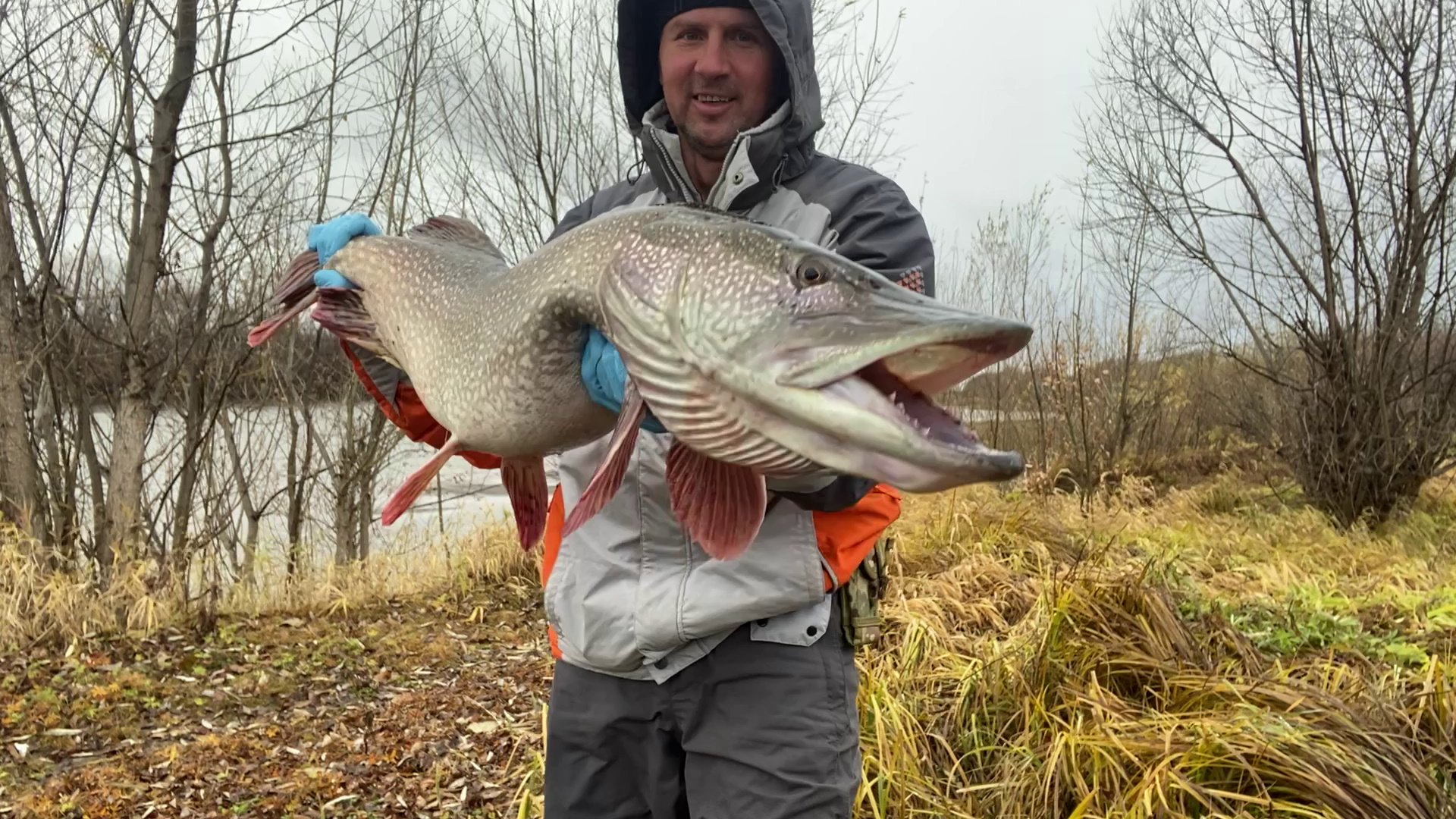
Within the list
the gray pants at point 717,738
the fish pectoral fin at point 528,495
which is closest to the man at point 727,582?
the gray pants at point 717,738

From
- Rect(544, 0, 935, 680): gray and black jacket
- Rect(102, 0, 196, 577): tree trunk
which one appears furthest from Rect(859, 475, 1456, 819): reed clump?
Rect(102, 0, 196, 577): tree trunk

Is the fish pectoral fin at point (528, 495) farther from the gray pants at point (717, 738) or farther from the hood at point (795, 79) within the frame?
the hood at point (795, 79)

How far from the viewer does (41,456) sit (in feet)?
21.0

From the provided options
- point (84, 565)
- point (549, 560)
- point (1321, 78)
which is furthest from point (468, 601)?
point (1321, 78)

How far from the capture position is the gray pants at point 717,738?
5.43 ft

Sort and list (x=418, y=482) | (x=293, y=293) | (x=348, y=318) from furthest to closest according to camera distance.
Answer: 1. (x=293, y=293)
2. (x=348, y=318)
3. (x=418, y=482)

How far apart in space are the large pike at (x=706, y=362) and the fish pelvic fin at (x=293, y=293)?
0.59 meters

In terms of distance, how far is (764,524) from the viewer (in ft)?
5.50

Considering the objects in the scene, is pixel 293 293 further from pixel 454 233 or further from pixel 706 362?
pixel 706 362

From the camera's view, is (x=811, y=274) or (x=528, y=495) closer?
(x=811, y=274)

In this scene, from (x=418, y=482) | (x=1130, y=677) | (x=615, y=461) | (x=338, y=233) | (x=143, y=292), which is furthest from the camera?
A: (x=143, y=292)

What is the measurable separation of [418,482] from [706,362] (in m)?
0.77

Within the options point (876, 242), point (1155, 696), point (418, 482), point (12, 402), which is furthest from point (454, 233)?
point (12, 402)

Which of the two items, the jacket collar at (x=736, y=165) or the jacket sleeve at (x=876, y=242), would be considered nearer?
the jacket sleeve at (x=876, y=242)
